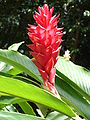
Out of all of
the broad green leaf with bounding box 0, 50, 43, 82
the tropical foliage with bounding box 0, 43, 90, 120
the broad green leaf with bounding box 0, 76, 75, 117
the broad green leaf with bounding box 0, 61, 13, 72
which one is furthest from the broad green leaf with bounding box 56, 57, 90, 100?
the broad green leaf with bounding box 0, 61, 13, 72

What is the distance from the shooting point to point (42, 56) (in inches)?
35.0

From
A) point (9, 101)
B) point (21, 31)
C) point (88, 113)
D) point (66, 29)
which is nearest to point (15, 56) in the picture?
point (9, 101)

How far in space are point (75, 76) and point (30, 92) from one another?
0.41 metres

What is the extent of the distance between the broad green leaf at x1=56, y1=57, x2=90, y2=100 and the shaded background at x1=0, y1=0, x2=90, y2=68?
4716mm

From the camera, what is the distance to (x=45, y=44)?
34.9 inches

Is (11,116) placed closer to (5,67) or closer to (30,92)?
(30,92)

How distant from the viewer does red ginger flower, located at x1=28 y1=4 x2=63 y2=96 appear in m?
0.89

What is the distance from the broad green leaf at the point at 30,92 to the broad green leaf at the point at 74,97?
190mm

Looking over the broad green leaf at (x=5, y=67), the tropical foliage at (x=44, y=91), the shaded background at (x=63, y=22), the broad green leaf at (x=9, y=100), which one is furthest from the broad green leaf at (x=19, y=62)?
the shaded background at (x=63, y=22)

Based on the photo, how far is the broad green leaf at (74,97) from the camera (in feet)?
3.32

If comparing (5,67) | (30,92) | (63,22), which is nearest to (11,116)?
(30,92)

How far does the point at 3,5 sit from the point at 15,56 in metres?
6.10

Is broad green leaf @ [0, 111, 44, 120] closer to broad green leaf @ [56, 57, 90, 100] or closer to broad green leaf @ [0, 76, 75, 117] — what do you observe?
broad green leaf @ [0, 76, 75, 117]

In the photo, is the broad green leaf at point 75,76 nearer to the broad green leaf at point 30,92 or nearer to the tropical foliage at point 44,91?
the tropical foliage at point 44,91
